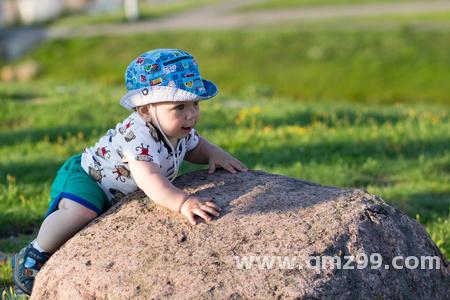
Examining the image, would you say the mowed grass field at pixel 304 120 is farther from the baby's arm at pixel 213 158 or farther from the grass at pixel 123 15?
the grass at pixel 123 15

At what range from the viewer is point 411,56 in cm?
1956

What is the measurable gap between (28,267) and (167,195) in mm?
1074

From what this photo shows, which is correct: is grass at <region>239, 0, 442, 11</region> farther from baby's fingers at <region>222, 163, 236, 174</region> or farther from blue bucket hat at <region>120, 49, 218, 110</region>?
blue bucket hat at <region>120, 49, 218, 110</region>

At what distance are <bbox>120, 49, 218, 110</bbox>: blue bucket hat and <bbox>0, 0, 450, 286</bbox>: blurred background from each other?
5.93 ft

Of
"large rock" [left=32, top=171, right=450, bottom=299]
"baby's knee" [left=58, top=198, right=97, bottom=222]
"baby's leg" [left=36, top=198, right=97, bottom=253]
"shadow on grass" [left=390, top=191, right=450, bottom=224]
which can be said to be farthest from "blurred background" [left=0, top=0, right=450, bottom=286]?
"large rock" [left=32, top=171, right=450, bottom=299]

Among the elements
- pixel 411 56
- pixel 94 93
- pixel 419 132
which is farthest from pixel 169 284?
pixel 411 56

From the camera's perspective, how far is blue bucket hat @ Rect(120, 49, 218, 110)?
4.77 meters

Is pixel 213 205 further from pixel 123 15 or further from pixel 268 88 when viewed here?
pixel 123 15

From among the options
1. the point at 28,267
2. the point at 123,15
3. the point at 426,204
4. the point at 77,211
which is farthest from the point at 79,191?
the point at 123,15

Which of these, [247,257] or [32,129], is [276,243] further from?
[32,129]

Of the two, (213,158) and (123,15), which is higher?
(213,158)

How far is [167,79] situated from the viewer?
477 centimetres

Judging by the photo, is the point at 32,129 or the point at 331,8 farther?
the point at 331,8

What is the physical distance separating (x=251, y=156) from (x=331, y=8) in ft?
61.4
